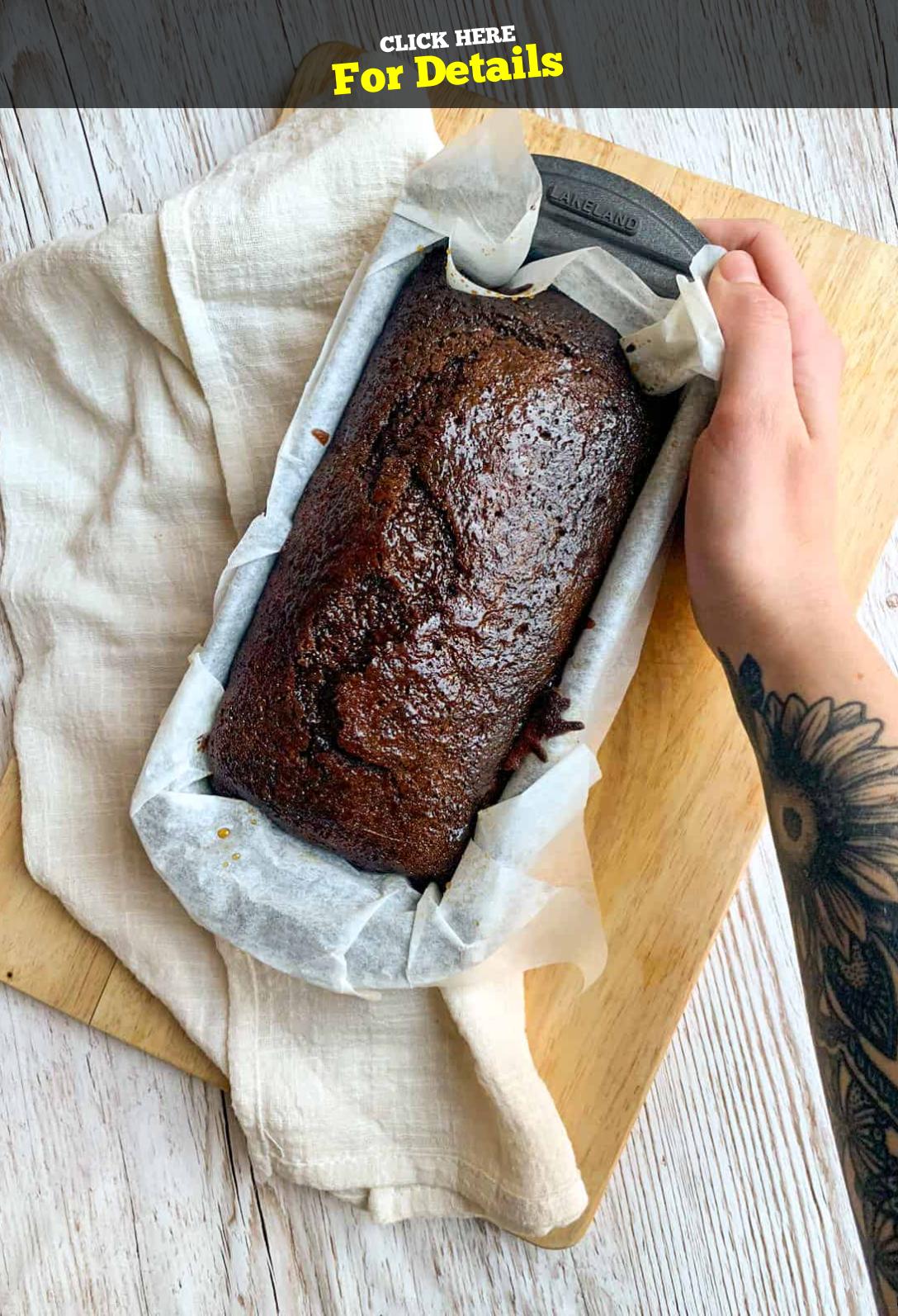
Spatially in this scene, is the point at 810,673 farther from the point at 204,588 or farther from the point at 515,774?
the point at 204,588

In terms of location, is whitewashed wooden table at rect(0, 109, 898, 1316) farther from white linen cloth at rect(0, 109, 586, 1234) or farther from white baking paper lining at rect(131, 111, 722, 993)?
white baking paper lining at rect(131, 111, 722, 993)

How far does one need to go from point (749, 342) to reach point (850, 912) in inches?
25.7

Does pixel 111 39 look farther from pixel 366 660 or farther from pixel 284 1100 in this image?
pixel 284 1100

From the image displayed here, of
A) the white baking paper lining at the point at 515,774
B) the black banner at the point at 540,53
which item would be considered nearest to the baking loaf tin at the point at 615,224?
the white baking paper lining at the point at 515,774

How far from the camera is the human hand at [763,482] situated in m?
1.22

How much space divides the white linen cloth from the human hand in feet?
1.69

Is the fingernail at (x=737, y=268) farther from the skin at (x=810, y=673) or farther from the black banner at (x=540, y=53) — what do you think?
the black banner at (x=540, y=53)

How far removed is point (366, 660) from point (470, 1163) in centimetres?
67

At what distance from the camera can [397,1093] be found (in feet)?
4.46

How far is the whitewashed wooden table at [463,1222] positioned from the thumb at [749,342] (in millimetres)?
449

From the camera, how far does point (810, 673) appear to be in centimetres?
121

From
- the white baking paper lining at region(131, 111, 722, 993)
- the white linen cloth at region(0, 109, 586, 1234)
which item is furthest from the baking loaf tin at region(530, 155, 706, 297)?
the white linen cloth at region(0, 109, 586, 1234)

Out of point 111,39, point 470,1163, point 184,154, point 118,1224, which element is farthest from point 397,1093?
point 111,39

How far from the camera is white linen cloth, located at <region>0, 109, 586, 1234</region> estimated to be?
1356 mm
